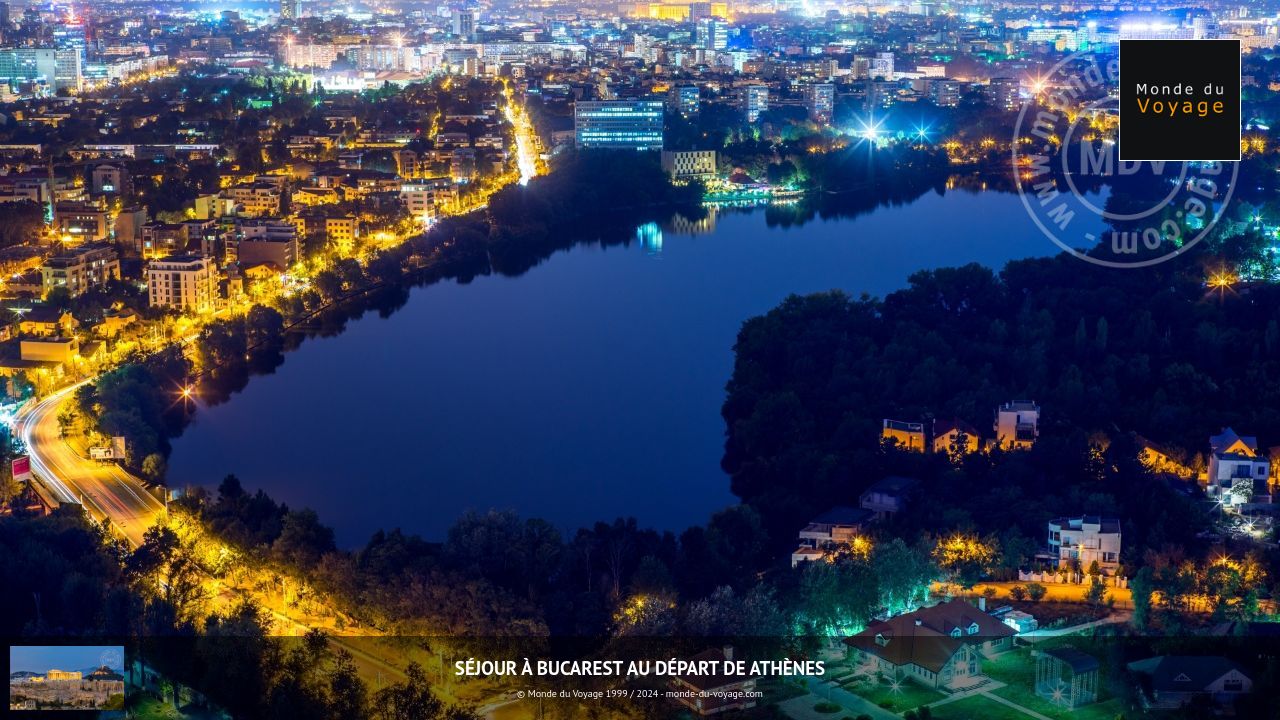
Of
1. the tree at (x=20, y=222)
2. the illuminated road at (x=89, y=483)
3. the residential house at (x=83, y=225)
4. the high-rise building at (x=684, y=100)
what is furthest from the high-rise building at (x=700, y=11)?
the illuminated road at (x=89, y=483)

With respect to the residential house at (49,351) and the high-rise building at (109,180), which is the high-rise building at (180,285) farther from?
the high-rise building at (109,180)

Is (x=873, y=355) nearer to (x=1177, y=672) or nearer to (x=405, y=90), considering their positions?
(x=1177, y=672)

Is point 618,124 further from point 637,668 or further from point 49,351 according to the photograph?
point 637,668

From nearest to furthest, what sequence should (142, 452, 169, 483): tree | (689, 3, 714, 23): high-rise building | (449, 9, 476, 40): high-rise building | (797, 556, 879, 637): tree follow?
(797, 556, 879, 637): tree, (142, 452, 169, 483): tree, (449, 9, 476, 40): high-rise building, (689, 3, 714, 23): high-rise building

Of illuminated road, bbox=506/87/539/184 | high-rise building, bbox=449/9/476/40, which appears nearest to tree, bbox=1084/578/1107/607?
illuminated road, bbox=506/87/539/184

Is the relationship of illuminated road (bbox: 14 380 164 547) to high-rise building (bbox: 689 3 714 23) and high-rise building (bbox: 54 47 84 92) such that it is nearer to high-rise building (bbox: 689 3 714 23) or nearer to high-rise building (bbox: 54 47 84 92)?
high-rise building (bbox: 54 47 84 92)
